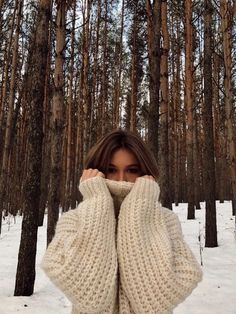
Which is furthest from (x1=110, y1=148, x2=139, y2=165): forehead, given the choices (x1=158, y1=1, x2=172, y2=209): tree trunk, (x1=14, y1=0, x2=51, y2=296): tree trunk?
(x1=158, y1=1, x2=172, y2=209): tree trunk

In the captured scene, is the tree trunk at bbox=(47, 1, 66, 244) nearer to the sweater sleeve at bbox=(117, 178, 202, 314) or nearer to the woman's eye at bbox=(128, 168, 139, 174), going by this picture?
the woman's eye at bbox=(128, 168, 139, 174)

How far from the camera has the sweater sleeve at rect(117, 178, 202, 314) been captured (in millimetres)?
1292

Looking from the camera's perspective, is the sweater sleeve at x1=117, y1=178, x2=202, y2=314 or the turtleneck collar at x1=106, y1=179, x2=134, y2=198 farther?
the turtleneck collar at x1=106, y1=179, x2=134, y2=198

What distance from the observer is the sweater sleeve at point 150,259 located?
1.29 meters

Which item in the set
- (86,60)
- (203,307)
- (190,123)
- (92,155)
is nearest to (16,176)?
(86,60)

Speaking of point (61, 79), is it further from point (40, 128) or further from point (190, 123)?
point (190, 123)

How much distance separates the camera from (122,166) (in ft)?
5.23

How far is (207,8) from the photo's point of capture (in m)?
7.98

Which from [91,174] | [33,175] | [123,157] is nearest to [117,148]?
[123,157]

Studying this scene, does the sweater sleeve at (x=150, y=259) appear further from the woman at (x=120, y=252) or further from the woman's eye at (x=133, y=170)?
the woman's eye at (x=133, y=170)

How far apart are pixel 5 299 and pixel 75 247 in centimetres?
362

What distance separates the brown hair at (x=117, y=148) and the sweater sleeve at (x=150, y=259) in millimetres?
124

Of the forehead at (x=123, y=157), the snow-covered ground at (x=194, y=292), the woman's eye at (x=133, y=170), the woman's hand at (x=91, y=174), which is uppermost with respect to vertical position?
the forehead at (x=123, y=157)

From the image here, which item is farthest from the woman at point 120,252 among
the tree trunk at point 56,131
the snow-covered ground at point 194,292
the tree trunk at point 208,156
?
the tree trunk at point 208,156
